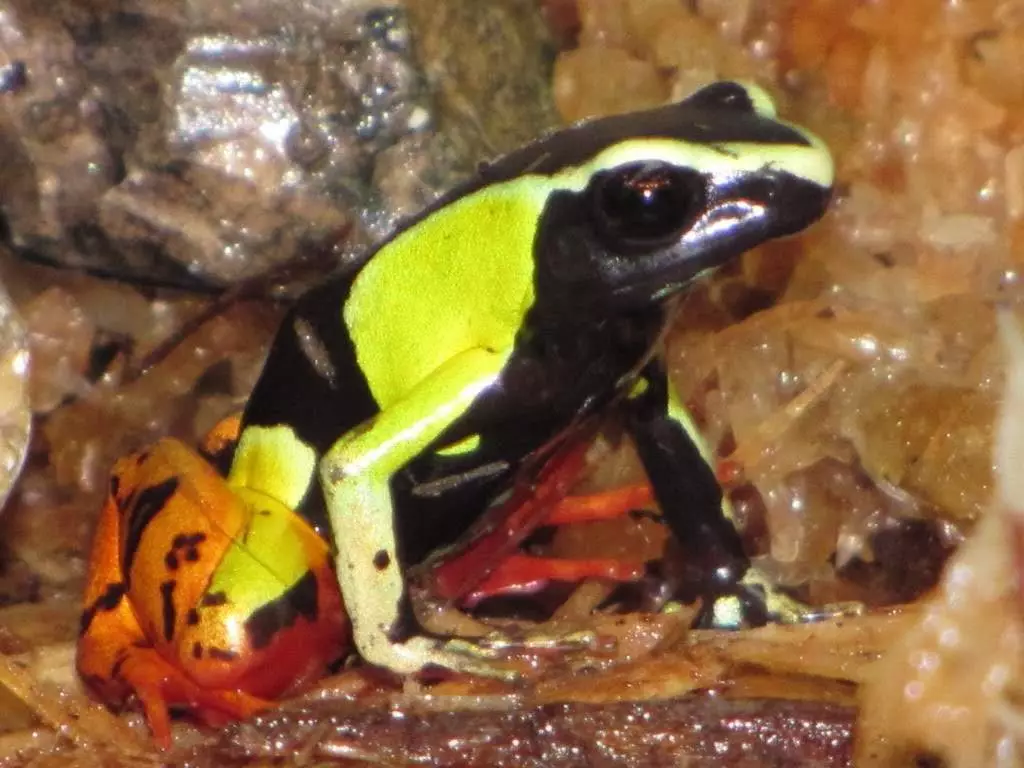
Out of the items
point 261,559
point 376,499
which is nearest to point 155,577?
point 261,559

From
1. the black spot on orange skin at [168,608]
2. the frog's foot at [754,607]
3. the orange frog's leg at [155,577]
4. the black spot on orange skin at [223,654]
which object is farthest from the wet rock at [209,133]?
the frog's foot at [754,607]

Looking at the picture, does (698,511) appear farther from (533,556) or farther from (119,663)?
(119,663)

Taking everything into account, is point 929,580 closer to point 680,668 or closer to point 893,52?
point 680,668

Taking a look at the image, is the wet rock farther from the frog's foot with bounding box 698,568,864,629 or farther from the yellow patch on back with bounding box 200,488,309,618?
the frog's foot with bounding box 698,568,864,629

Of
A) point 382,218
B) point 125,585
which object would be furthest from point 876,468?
point 125,585

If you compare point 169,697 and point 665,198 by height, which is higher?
point 665,198

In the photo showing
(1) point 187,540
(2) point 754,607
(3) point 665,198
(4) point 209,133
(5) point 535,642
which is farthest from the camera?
(4) point 209,133

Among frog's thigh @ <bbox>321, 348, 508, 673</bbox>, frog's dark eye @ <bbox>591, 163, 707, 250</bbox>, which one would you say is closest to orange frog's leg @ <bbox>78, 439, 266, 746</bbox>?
frog's thigh @ <bbox>321, 348, 508, 673</bbox>

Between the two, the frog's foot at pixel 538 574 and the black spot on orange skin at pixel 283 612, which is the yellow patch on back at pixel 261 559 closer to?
the black spot on orange skin at pixel 283 612
